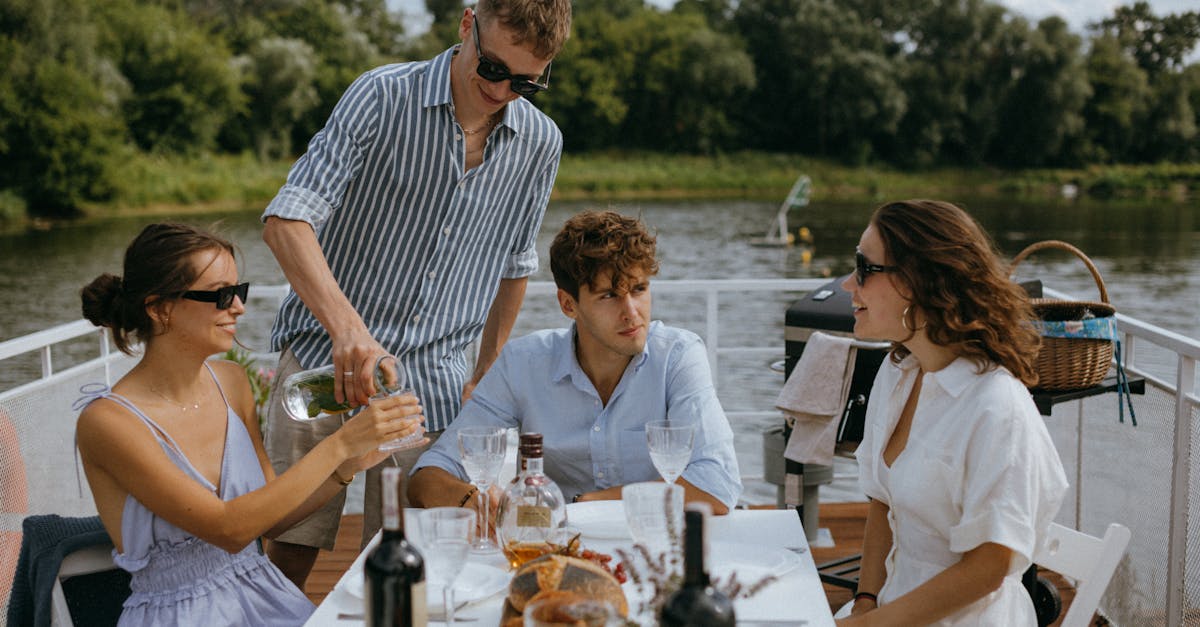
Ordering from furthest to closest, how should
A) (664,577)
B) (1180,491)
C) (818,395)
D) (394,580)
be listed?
1. (818,395)
2. (1180,491)
3. (664,577)
4. (394,580)

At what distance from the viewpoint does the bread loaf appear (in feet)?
4.72

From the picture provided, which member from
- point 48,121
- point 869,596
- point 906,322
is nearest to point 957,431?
point 906,322

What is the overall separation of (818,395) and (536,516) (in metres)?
1.96

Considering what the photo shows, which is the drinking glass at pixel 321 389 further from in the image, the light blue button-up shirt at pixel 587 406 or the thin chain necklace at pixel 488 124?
the thin chain necklace at pixel 488 124

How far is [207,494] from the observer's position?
192 cm

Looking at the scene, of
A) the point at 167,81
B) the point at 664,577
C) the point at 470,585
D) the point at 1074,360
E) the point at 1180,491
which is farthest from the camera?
A: the point at 167,81

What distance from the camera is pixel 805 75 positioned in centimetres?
5234

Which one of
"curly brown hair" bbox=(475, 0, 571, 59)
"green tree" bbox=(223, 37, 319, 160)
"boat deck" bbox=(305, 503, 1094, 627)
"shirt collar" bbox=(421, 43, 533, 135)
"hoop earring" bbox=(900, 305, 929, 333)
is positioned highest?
"green tree" bbox=(223, 37, 319, 160)

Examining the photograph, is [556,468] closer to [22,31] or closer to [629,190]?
[22,31]

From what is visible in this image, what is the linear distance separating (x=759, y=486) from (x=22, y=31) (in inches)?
1179

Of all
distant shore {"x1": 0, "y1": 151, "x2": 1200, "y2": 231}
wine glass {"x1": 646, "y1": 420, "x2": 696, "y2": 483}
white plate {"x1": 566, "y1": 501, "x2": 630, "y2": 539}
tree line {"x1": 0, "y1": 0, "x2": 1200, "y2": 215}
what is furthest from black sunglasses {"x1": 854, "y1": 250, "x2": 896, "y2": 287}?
tree line {"x1": 0, "y1": 0, "x2": 1200, "y2": 215}

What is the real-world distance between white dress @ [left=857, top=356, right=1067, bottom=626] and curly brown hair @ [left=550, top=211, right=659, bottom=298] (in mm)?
643

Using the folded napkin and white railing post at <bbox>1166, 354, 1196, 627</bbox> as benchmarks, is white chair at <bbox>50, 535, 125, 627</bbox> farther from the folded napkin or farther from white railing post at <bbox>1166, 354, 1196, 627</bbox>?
white railing post at <bbox>1166, 354, 1196, 627</bbox>

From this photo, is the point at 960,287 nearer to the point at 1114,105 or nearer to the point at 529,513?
the point at 529,513
